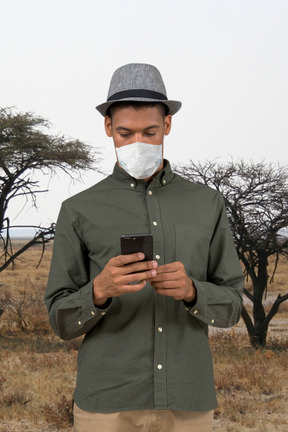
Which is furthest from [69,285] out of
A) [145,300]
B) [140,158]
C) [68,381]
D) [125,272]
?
[68,381]

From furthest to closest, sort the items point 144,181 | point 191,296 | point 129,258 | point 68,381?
point 68,381 → point 144,181 → point 191,296 → point 129,258

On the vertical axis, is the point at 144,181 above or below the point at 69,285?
above

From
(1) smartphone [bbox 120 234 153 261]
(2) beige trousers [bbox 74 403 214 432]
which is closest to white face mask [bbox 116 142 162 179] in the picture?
(1) smartphone [bbox 120 234 153 261]

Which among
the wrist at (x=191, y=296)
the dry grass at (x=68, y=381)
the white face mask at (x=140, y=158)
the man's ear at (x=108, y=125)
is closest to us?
the wrist at (x=191, y=296)

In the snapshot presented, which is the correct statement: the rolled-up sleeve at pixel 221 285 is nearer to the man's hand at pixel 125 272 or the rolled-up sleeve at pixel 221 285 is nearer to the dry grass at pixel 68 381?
the man's hand at pixel 125 272

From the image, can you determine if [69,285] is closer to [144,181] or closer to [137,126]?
[144,181]

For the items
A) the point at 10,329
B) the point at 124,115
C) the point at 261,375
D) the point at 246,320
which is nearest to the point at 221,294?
the point at 124,115

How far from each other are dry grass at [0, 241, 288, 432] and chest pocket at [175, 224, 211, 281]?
15.5 ft

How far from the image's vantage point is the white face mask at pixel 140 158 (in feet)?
6.20

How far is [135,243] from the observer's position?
1.60m

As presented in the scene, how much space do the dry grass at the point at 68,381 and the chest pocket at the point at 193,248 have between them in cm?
472

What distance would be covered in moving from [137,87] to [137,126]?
0.14 metres

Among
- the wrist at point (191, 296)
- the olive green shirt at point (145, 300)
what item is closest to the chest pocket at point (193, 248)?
the olive green shirt at point (145, 300)

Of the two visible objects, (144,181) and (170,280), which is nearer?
(170,280)
